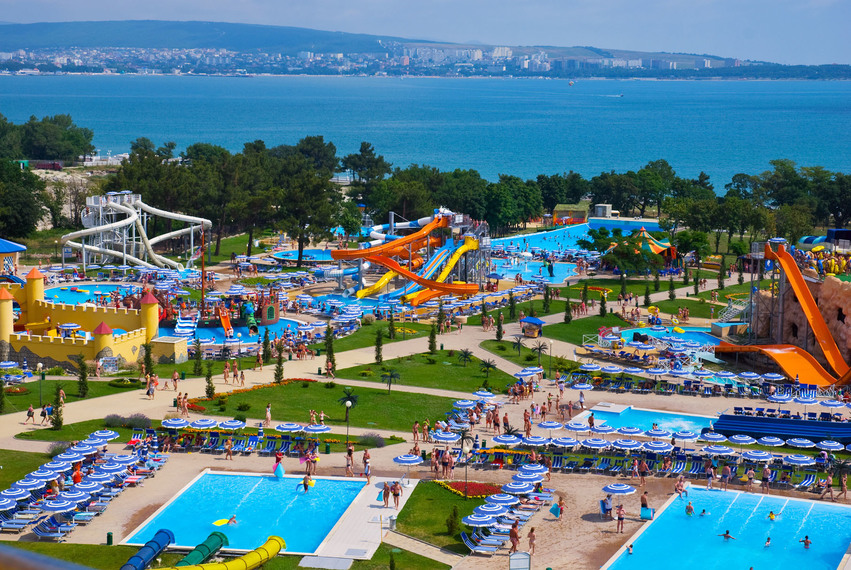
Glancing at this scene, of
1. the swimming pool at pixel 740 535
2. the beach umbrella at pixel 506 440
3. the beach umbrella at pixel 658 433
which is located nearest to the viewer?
the swimming pool at pixel 740 535

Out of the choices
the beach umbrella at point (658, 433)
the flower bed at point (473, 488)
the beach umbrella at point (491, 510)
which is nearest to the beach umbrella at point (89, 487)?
the flower bed at point (473, 488)

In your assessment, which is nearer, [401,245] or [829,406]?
[829,406]

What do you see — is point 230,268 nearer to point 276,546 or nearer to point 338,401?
point 338,401

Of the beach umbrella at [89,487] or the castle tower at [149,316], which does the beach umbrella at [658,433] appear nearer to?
the beach umbrella at [89,487]

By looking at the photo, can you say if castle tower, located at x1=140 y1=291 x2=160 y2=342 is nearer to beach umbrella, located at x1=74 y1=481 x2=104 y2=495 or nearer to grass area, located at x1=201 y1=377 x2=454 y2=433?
grass area, located at x1=201 y1=377 x2=454 y2=433

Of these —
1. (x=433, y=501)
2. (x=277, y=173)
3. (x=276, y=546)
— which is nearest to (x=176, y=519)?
(x=276, y=546)

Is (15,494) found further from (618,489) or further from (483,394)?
(483,394)
